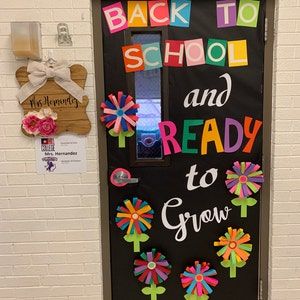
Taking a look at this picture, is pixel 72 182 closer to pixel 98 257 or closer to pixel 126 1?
pixel 98 257

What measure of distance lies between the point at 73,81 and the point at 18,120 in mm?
390

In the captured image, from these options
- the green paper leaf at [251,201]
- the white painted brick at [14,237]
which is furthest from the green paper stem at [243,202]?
the white painted brick at [14,237]

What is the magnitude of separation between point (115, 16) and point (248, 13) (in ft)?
2.50

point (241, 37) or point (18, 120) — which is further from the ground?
point (241, 37)

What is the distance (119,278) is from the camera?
2.51 m

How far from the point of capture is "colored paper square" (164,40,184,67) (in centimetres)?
230

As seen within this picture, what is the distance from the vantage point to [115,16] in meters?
2.27

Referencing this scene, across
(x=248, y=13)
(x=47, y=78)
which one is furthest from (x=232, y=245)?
(x=47, y=78)

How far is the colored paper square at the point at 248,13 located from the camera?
229 centimetres

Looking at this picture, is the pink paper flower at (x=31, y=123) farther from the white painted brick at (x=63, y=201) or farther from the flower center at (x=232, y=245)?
the flower center at (x=232, y=245)

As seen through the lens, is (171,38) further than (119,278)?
No

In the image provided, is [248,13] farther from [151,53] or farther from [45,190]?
[45,190]

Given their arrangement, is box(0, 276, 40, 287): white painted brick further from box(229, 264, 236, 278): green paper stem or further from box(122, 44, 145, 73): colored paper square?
box(122, 44, 145, 73): colored paper square

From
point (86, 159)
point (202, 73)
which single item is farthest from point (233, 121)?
point (86, 159)
